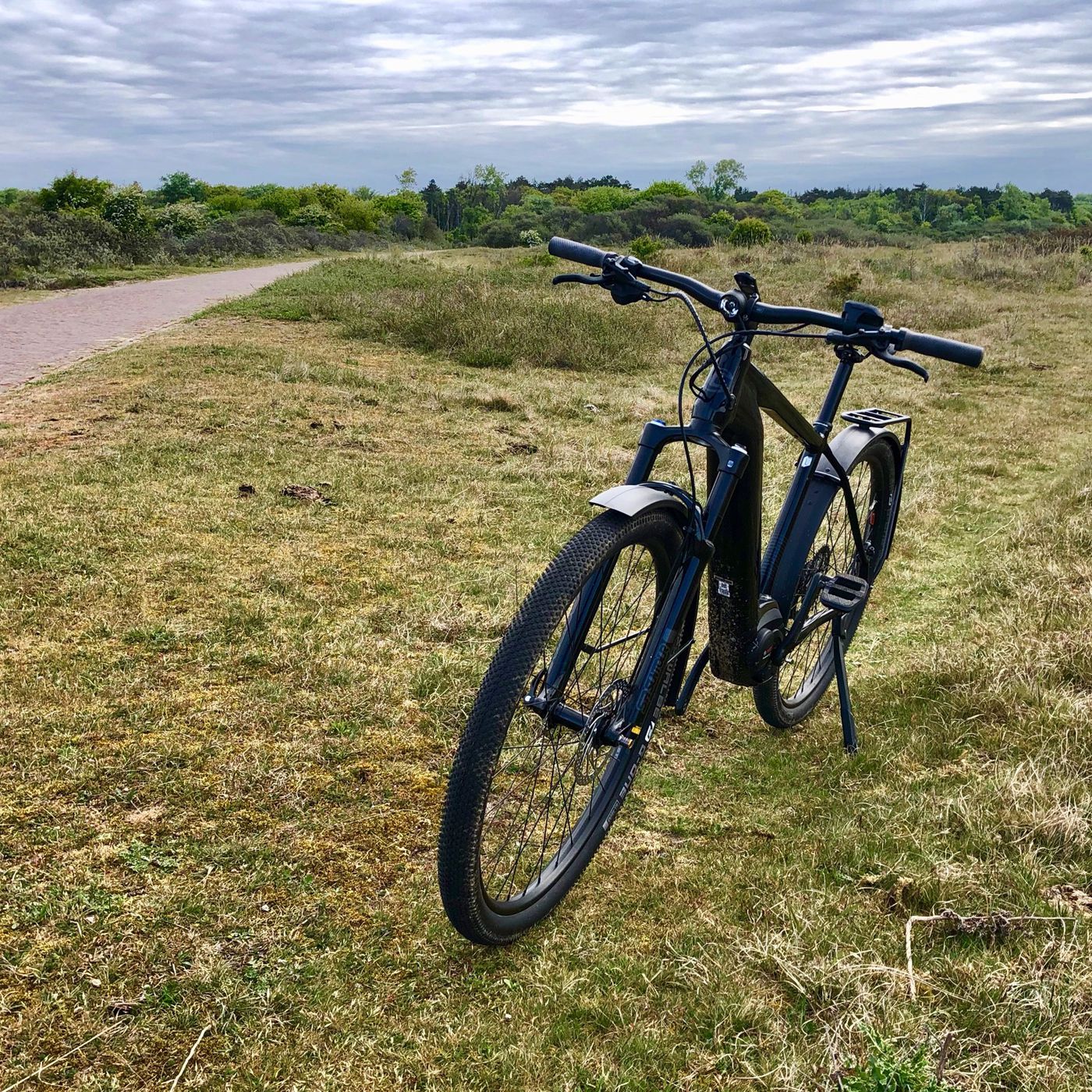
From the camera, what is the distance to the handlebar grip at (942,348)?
2.50 meters

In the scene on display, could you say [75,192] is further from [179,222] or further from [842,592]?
[842,592]

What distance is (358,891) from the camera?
8.58 ft

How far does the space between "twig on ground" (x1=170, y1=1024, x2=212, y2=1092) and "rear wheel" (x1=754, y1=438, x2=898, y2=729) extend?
7.07ft

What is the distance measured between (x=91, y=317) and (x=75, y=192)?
19583 mm

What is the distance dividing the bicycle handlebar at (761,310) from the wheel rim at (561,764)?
0.73 m

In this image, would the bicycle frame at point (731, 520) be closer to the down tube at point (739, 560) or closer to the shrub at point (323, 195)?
the down tube at point (739, 560)

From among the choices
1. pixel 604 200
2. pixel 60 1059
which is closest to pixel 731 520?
pixel 60 1059

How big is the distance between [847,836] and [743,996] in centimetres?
85

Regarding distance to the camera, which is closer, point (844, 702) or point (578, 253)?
point (578, 253)

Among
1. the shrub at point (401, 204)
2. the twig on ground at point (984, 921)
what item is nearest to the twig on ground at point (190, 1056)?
the twig on ground at point (984, 921)

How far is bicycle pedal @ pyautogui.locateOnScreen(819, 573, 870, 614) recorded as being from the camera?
331 cm

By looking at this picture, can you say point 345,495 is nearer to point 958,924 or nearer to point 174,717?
point 174,717

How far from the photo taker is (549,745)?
293cm

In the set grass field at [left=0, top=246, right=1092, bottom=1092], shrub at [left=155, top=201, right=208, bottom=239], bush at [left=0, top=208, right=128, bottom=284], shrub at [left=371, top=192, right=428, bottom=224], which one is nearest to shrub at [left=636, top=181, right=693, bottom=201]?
shrub at [left=371, top=192, right=428, bottom=224]
